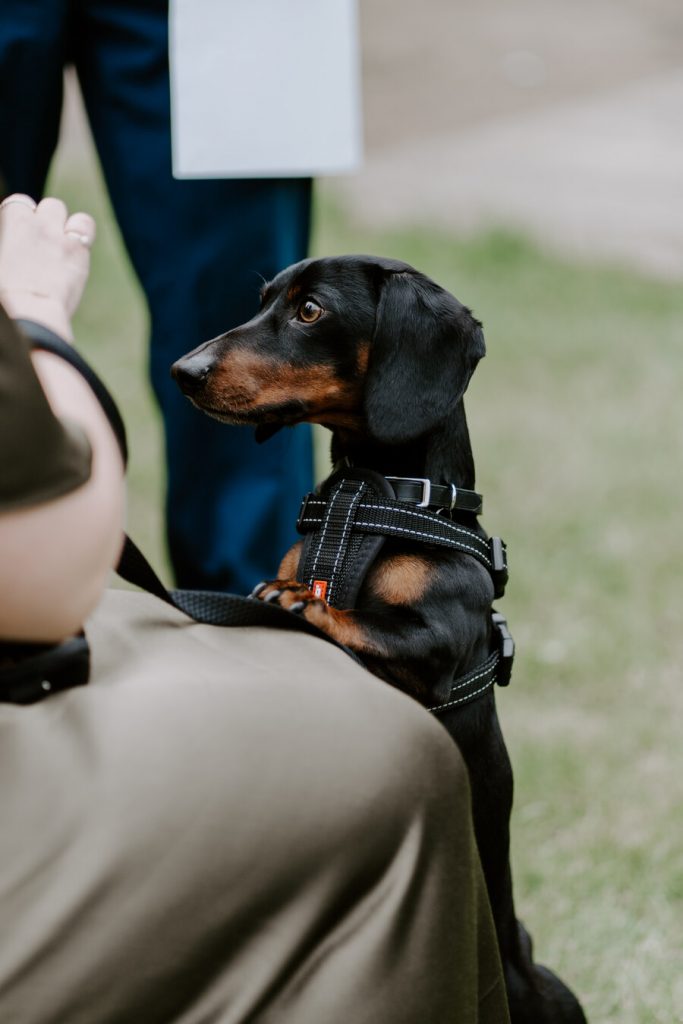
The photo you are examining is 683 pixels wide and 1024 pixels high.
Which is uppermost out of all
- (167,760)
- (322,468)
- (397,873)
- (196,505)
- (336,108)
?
(336,108)

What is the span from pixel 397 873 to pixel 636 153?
7.56m

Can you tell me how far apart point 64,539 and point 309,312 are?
0.76m

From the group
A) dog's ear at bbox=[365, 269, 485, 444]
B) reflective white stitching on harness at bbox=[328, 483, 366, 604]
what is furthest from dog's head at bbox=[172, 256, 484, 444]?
reflective white stitching on harness at bbox=[328, 483, 366, 604]

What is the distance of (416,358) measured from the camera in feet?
5.16

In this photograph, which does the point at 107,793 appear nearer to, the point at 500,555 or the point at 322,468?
the point at 500,555

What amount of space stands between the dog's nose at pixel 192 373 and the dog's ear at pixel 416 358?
21 centimetres

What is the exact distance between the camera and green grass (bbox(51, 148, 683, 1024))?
2271 mm

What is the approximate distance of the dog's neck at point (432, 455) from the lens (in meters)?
1.58

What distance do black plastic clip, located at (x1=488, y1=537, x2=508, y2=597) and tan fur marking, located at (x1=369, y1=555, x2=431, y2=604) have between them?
10 cm

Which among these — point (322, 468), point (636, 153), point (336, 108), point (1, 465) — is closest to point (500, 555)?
point (1, 465)

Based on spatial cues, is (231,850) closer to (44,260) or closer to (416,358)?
(44,260)

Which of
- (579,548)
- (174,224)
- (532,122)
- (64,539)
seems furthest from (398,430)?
(532,122)

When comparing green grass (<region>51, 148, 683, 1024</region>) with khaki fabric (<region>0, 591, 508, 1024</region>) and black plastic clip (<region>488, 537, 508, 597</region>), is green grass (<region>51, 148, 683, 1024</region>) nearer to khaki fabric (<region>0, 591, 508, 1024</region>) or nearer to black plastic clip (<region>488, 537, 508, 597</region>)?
black plastic clip (<region>488, 537, 508, 597</region>)

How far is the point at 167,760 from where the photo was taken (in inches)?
42.2
